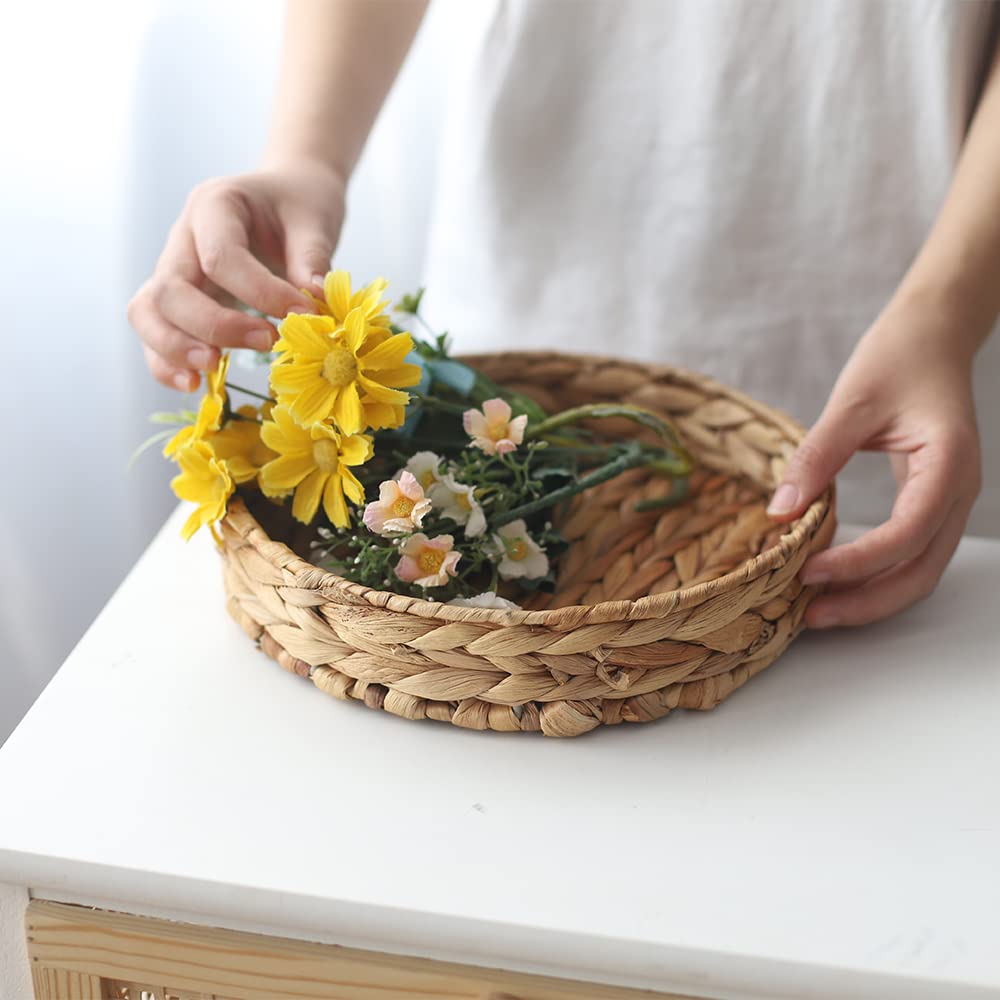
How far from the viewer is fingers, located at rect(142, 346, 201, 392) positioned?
60 cm

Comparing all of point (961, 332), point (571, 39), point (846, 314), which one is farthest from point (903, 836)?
point (571, 39)

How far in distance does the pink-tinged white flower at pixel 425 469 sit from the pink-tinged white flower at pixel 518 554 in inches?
1.7

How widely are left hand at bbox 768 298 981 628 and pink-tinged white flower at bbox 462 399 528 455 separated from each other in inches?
5.8

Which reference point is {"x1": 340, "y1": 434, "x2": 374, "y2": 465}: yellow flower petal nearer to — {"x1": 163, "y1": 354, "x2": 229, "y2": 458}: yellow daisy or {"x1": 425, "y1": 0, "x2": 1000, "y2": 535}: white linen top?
{"x1": 163, "y1": 354, "x2": 229, "y2": 458}: yellow daisy

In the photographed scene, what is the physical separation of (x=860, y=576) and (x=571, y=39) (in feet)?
1.49

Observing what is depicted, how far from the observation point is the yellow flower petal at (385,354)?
495 mm

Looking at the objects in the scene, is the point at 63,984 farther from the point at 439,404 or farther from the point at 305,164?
the point at 305,164

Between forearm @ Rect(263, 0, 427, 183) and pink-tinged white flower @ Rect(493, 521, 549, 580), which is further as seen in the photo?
forearm @ Rect(263, 0, 427, 183)

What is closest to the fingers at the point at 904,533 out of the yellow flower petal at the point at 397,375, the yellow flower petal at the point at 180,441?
the yellow flower petal at the point at 397,375

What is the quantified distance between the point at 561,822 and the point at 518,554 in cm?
14

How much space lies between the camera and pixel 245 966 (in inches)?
17.7

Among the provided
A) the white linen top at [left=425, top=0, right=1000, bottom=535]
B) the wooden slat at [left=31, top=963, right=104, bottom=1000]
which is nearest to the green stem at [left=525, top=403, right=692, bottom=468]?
the white linen top at [left=425, top=0, right=1000, bottom=535]

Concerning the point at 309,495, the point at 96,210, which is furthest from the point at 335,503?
the point at 96,210

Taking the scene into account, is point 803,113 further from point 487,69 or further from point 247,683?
point 247,683
